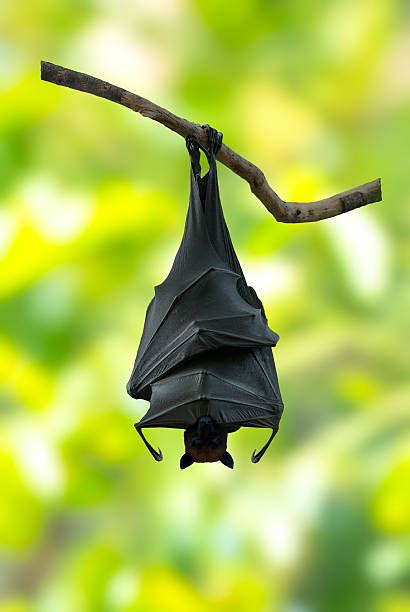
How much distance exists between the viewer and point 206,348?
291 centimetres

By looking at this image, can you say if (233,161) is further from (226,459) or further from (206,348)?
(226,459)

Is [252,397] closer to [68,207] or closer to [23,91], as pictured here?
[68,207]

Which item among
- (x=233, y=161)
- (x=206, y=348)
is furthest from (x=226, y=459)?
(x=233, y=161)

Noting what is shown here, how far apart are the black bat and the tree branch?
7cm

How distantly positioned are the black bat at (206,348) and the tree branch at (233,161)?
66 mm

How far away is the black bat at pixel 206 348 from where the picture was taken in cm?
287

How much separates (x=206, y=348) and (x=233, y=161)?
582 mm

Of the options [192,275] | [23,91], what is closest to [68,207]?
[23,91]

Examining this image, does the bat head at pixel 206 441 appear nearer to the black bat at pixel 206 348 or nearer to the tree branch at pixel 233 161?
the black bat at pixel 206 348

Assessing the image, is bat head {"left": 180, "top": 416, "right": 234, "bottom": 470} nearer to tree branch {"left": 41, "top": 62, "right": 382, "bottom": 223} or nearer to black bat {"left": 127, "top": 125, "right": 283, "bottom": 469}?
black bat {"left": 127, "top": 125, "right": 283, "bottom": 469}

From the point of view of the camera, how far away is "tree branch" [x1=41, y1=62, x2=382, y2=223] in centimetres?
265

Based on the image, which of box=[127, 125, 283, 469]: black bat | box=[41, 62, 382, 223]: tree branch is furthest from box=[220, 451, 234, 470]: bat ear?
box=[41, 62, 382, 223]: tree branch

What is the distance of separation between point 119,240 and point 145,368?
182 inches

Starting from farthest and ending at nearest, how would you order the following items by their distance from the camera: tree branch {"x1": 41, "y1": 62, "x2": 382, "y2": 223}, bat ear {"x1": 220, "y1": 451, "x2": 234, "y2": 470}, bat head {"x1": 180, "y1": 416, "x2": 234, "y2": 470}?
bat ear {"x1": 220, "y1": 451, "x2": 234, "y2": 470} → bat head {"x1": 180, "y1": 416, "x2": 234, "y2": 470} → tree branch {"x1": 41, "y1": 62, "x2": 382, "y2": 223}
